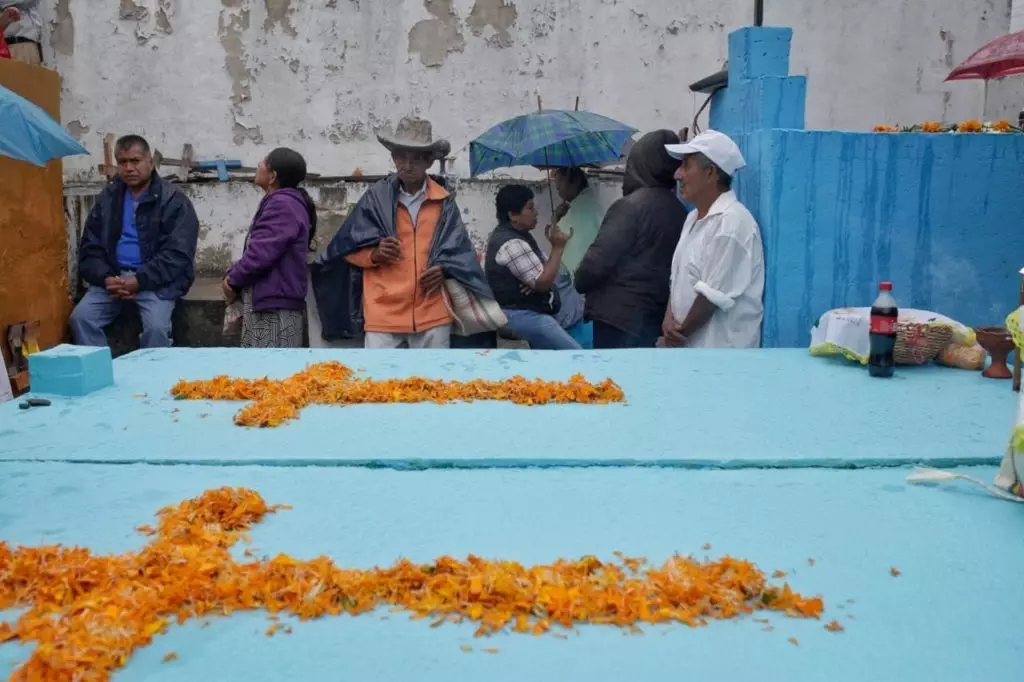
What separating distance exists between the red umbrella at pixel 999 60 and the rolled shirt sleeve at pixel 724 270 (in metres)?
3.32

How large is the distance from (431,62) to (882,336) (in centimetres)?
624

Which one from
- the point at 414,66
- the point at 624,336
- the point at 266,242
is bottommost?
the point at 624,336

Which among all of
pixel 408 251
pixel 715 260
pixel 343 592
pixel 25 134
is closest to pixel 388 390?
pixel 343 592

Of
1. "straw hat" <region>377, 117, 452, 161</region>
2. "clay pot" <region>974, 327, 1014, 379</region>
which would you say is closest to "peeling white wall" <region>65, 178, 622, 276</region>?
"straw hat" <region>377, 117, 452, 161</region>

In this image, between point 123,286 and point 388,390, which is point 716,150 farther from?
point 123,286

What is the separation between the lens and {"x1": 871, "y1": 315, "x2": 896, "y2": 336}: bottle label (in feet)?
11.7

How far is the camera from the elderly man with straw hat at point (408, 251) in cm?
552

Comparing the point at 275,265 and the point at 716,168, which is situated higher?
the point at 716,168

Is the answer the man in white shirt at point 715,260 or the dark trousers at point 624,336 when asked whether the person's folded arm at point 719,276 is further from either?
the dark trousers at point 624,336

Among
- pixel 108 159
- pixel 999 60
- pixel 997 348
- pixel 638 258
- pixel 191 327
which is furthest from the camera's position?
pixel 108 159

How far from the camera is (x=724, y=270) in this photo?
461 cm

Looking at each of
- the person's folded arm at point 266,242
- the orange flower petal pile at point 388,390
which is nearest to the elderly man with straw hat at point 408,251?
the person's folded arm at point 266,242

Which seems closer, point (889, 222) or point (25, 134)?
point (25, 134)

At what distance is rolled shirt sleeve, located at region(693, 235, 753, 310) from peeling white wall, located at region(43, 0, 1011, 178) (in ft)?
14.9
